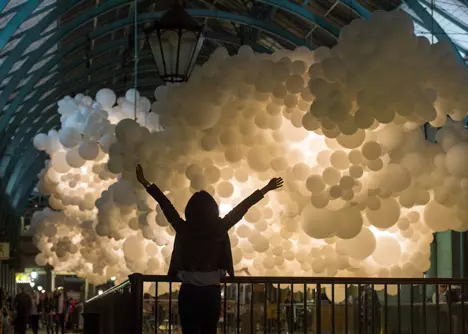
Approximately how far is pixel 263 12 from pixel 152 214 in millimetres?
20303

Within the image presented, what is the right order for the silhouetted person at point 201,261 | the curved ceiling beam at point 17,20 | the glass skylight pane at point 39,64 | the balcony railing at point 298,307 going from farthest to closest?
1. the glass skylight pane at point 39,64
2. the curved ceiling beam at point 17,20
3. the balcony railing at point 298,307
4. the silhouetted person at point 201,261

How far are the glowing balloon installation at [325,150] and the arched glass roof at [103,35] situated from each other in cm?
853

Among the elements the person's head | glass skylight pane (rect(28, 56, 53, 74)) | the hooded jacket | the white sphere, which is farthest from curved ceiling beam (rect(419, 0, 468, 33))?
the person's head

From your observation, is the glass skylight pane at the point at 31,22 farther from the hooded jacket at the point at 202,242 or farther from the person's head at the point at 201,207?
the person's head at the point at 201,207

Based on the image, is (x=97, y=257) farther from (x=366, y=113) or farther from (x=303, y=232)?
(x=366, y=113)

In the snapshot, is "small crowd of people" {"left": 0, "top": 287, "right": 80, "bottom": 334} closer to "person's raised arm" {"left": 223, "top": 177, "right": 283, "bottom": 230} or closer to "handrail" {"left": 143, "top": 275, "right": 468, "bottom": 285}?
"handrail" {"left": 143, "top": 275, "right": 468, "bottom": 285}

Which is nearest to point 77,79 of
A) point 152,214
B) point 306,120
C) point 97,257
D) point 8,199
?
point 8,199

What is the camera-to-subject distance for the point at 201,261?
811 centimetres

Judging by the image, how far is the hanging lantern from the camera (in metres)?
9.76

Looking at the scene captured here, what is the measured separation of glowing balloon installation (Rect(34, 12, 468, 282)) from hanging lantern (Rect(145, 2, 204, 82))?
0.46 metres

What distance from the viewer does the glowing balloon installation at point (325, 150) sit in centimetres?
966

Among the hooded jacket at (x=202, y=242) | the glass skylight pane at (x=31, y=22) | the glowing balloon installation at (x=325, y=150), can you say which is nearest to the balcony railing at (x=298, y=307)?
the hooded jacket at (x=202, y=242)

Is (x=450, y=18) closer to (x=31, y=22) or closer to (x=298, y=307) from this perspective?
(x=298, y=307)

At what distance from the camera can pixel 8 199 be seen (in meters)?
46.8
